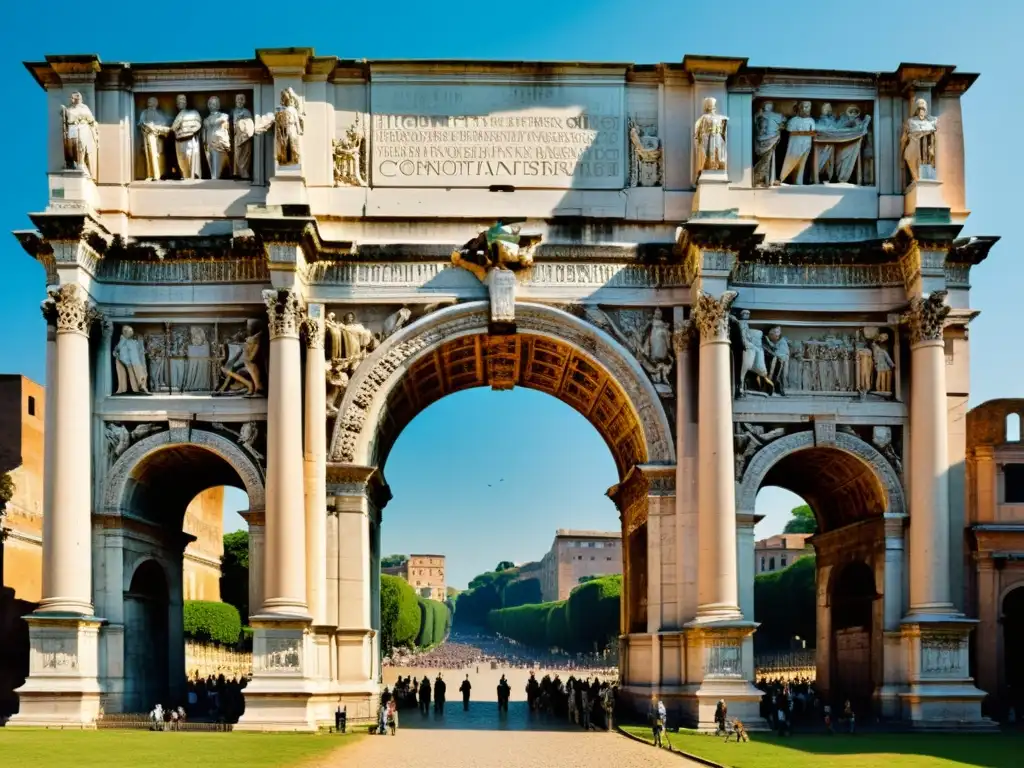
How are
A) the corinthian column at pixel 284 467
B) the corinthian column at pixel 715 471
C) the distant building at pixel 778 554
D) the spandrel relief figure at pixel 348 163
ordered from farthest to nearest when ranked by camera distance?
the distant building at pixel 778 554 < the spandrel relief figure at pixel 348 163 < the corinthian column at pixel 715 471 < the corinthian column at pixel 284 467

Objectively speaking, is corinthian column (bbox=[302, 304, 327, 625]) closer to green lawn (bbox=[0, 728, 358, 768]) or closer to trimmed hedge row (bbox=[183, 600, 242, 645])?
green lawn (bbox=[0, 728, 358, 768])

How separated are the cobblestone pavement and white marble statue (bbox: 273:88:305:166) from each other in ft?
42.2

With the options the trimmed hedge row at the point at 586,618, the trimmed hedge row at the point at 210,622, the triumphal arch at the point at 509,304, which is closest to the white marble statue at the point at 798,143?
the triumphal arch at the point at 509,304

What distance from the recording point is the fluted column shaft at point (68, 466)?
29.4 m

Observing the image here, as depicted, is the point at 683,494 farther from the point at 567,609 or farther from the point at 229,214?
the point at 567,609

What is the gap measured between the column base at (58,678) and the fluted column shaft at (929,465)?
18.1 m

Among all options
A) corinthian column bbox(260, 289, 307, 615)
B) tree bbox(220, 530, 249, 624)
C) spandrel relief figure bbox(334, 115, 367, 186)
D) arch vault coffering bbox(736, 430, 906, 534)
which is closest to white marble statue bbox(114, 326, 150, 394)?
corinthian column bbox(260, 289, 307, 615)

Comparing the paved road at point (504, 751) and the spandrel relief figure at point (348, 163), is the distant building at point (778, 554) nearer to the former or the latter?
the paved road at point (504, 751)

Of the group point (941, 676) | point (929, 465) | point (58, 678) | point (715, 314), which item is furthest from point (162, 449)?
point (941, 676)

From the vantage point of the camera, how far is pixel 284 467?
2953 centimetres

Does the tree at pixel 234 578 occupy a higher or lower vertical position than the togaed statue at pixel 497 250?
lower

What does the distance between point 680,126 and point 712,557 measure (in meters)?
10.2

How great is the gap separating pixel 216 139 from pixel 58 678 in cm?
1256

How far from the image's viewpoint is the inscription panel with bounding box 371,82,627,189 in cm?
3203
